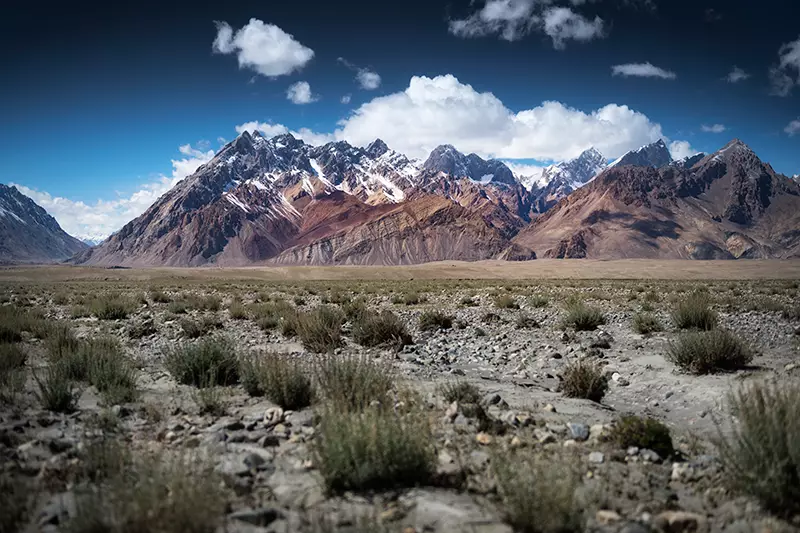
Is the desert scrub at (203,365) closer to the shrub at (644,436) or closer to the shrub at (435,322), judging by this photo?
the shrub at (644,436)

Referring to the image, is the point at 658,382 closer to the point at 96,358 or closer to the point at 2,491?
the point at 2,491

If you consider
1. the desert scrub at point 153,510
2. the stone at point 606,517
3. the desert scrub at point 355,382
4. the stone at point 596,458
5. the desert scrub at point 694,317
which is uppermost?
the desert scrub at point 694,317

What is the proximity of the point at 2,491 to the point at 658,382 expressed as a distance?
10.1m

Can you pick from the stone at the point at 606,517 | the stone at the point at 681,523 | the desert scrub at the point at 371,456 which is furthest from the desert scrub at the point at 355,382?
the stone at the point at 681,523

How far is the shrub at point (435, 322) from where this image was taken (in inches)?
680

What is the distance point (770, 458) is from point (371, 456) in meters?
3.66

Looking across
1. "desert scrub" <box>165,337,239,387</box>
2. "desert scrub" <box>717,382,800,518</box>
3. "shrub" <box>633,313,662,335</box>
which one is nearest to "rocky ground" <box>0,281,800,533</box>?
"desert scrub" <box>717,382,800,518</box>

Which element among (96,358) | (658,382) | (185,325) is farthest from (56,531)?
(185,325)

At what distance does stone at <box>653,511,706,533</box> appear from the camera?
401cm

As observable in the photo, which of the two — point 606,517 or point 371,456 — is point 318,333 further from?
point 606,517

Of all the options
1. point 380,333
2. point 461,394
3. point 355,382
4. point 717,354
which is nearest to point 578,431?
point 461,394

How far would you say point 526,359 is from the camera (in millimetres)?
12320

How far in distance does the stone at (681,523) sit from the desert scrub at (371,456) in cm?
203

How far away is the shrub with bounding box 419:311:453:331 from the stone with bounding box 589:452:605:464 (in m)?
11.8
